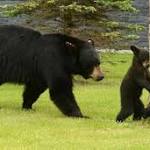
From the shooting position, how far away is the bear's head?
11.8 meters

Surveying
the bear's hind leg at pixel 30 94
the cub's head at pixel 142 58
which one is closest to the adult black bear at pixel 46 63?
the bear's hind leg at pixel 30 94

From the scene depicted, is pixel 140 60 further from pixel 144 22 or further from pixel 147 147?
pixel 144 22

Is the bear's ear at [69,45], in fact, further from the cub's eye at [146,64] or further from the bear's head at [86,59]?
the cub's eye at [146,64]

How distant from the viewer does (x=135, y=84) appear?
429 inches

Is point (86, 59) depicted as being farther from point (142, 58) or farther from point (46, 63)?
point (142, 58)

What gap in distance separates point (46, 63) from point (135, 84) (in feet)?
6.44

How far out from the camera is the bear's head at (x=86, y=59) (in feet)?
38.8

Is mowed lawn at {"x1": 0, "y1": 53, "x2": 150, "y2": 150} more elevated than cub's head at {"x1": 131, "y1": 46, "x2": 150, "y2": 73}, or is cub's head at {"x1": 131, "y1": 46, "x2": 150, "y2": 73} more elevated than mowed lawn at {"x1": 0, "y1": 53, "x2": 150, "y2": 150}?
cub's head at {"x1": 131, "y1": 46, "x2": 150, "y2": 73}

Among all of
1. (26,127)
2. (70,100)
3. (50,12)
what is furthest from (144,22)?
(26,127)

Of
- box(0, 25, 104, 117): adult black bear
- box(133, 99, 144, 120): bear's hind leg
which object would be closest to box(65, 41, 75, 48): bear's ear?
box(0, 25, 104, 117): adult black bear

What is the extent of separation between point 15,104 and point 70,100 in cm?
264

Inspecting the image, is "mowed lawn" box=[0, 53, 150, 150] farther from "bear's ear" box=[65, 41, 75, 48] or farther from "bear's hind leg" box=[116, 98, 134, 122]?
"bear's ear" box=[65, 41, 75, 48]

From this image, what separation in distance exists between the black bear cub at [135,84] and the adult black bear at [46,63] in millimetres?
962

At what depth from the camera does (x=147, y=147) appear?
855 centimetres
